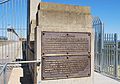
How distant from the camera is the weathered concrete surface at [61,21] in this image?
16.4 ft

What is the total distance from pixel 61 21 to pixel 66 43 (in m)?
0.64

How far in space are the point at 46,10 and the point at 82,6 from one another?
1184 millimetres

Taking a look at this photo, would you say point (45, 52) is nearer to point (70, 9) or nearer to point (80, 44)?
point (80, 44)

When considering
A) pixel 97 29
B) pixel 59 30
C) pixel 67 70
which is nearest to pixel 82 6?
pixel 59 30

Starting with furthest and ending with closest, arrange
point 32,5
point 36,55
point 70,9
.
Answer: point 32,5 < point 70,9 < point 36,55

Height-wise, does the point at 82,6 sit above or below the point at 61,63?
above

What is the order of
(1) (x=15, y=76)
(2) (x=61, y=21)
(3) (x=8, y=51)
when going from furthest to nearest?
1. (3) (x=8, y=51)
2. (1) (x=15, y=76)
3. (2) (x=61, y=21)

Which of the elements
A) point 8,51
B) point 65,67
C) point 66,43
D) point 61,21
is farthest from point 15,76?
point 8,51

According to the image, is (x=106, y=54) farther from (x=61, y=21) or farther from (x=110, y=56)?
(x=61, y=21)

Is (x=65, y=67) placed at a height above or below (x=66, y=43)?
below

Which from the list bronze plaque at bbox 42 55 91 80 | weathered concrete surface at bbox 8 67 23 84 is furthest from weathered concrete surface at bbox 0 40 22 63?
bronze plaque at bbox 42 55 91 80

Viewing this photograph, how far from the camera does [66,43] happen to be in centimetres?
529

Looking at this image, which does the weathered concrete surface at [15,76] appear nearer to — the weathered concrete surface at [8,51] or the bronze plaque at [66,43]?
the weathered concrete surface at [8,51]

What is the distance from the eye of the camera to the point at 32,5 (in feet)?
29.2
